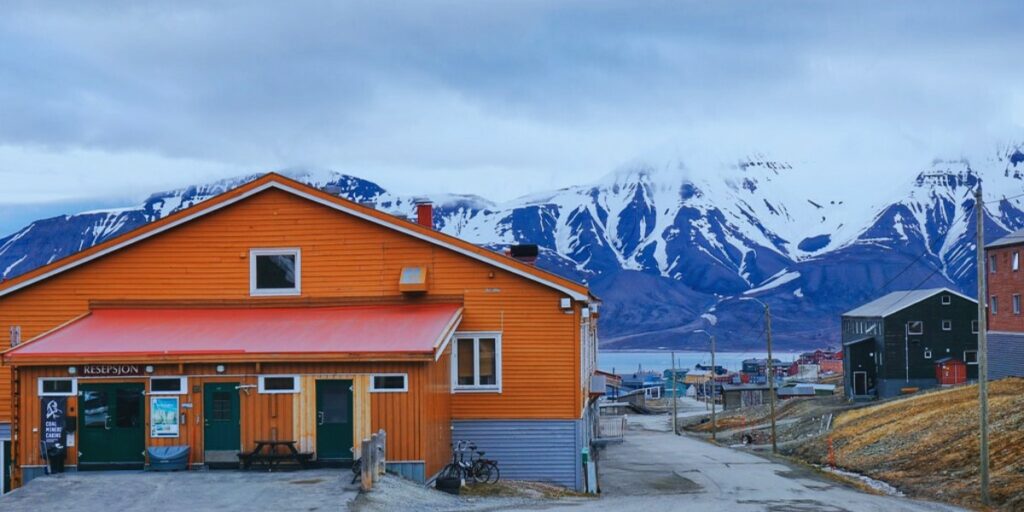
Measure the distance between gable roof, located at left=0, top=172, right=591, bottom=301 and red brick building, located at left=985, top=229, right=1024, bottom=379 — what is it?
4645 centimetres

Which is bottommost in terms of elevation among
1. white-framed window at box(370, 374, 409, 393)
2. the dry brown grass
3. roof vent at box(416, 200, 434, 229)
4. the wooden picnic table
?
the dry brown grass

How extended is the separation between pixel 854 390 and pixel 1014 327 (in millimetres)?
24478

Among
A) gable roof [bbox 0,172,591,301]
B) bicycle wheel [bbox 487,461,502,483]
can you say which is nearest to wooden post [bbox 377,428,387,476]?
bicycle wheel [bbox 487,461,502,483]

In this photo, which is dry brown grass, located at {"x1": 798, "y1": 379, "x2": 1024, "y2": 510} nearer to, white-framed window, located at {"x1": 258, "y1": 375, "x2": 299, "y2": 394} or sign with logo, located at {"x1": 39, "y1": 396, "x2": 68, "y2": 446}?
white-framed window, located at {"x1": 258, "y1": 375, "x2": 299, "y2": 394}

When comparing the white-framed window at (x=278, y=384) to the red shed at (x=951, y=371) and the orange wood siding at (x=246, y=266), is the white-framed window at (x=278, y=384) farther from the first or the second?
the red shed at (x=951, y=371)

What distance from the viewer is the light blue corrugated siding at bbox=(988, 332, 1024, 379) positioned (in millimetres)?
72062

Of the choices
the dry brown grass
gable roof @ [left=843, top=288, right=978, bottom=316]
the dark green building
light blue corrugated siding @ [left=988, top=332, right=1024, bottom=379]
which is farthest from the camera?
gable roof @ [left=843, top=288, right=978, bottom=316]

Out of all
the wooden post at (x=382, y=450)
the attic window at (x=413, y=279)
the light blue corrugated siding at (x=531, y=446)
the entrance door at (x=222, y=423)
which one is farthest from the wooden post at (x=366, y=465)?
the attic window at (x=413, y=279)

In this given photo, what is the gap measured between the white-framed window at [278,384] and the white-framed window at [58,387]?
4736 millimetres

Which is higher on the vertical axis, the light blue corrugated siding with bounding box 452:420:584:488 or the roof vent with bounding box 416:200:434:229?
the roof vent with bounding box 416:200:434:229

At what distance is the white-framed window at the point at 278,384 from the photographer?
31547mm

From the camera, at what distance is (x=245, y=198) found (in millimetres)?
35906

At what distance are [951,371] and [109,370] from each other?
7489cm

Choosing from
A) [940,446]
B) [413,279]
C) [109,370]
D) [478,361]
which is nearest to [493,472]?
[478,361]
